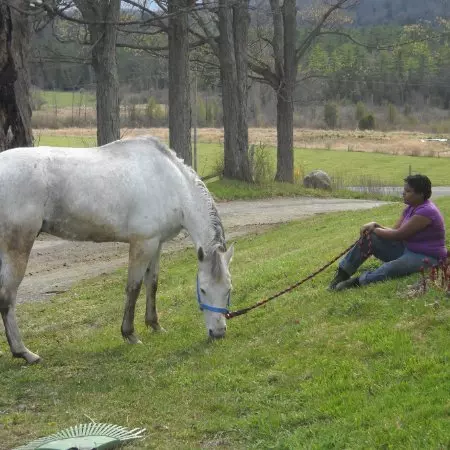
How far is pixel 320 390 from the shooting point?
603cm

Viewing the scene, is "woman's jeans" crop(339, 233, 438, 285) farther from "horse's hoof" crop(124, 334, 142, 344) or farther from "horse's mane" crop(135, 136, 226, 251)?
"horse's hoof" crop(124, 334, 142, 344)

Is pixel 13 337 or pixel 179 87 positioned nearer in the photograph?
pixel 13 337

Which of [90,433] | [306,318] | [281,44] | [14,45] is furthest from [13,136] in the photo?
[281,44]

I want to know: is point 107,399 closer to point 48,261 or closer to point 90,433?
point 90,433

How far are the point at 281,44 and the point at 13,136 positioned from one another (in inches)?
655

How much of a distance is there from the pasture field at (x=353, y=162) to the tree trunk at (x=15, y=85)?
2125 centimetres

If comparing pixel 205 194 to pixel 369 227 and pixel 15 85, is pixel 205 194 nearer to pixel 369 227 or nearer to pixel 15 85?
pixel 369 227

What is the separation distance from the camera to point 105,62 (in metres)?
18.8

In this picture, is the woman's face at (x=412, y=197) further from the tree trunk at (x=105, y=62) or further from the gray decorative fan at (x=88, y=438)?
the tree trunk at (x=105, y=62)

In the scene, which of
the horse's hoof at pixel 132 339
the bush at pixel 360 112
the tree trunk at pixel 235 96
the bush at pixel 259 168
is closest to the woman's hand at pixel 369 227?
the horse's hoof at pixel 132 339

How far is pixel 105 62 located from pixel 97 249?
15.9 ft

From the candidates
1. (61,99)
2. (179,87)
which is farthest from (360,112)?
(179,87)

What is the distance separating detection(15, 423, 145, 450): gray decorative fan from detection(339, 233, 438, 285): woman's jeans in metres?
3.41

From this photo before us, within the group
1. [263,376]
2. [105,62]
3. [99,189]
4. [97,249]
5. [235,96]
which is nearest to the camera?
[263,376]
